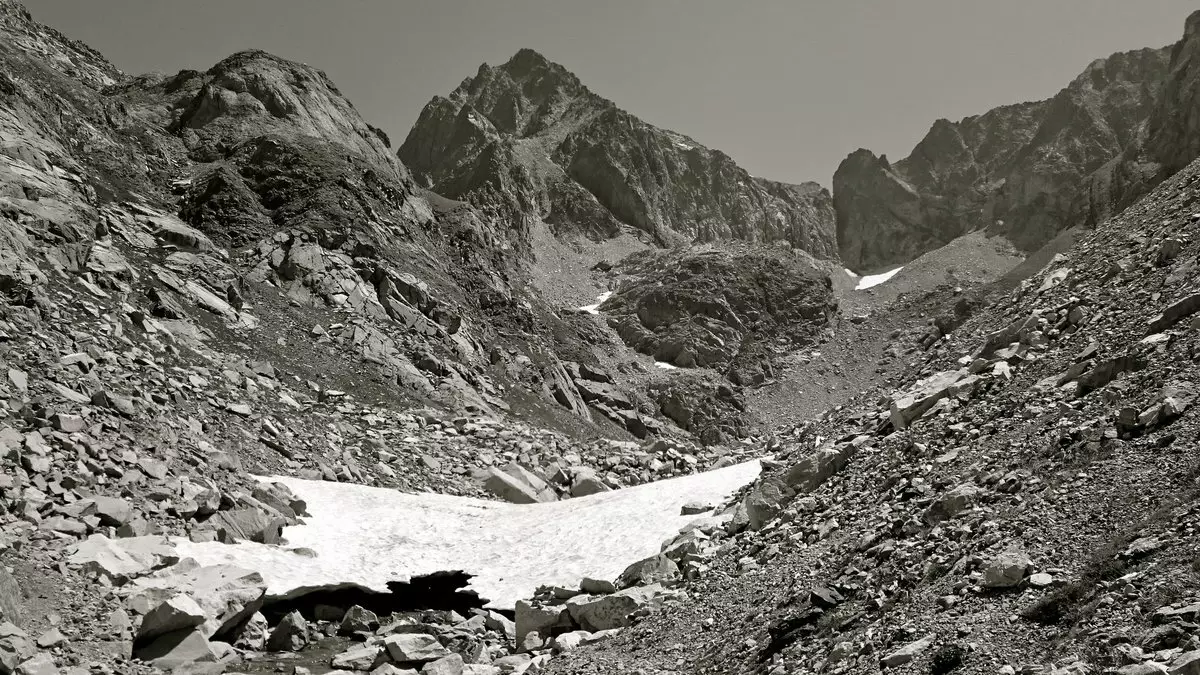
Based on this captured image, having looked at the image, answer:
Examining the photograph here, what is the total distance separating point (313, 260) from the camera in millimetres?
55750

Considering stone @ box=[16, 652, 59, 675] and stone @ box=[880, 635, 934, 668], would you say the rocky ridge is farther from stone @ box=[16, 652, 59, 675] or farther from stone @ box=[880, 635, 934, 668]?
stone @ box=[16, 652, 59, 675]

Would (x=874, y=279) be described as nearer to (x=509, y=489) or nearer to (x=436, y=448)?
(x=436, y=448)

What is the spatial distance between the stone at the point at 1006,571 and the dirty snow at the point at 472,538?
10.9m

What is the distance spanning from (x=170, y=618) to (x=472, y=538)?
11.2 meters

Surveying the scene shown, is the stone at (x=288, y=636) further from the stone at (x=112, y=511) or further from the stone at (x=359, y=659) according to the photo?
the stone at (x=112, y=511)

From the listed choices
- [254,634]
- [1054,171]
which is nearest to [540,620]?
[254,634]

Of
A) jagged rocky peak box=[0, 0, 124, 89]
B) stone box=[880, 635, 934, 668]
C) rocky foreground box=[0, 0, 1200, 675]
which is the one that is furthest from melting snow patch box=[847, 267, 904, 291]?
stone box=[880, 635, 934, 668]

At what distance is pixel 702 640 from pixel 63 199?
1656 inches

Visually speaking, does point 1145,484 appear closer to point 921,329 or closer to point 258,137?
point 258,137

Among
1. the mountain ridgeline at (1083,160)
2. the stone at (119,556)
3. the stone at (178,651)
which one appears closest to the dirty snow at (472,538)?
the stone at (119,556)

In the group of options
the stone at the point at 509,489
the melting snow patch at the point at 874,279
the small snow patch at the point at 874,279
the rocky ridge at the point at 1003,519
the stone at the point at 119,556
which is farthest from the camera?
the melting snow patch at the point at 874,279

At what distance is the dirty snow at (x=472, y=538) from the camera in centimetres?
2095

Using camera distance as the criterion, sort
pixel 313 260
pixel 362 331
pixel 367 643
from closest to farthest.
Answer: pixel 367 643 → pixel 362 331 → pixel 313 260

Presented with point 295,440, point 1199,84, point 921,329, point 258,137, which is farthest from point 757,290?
point 295,440
